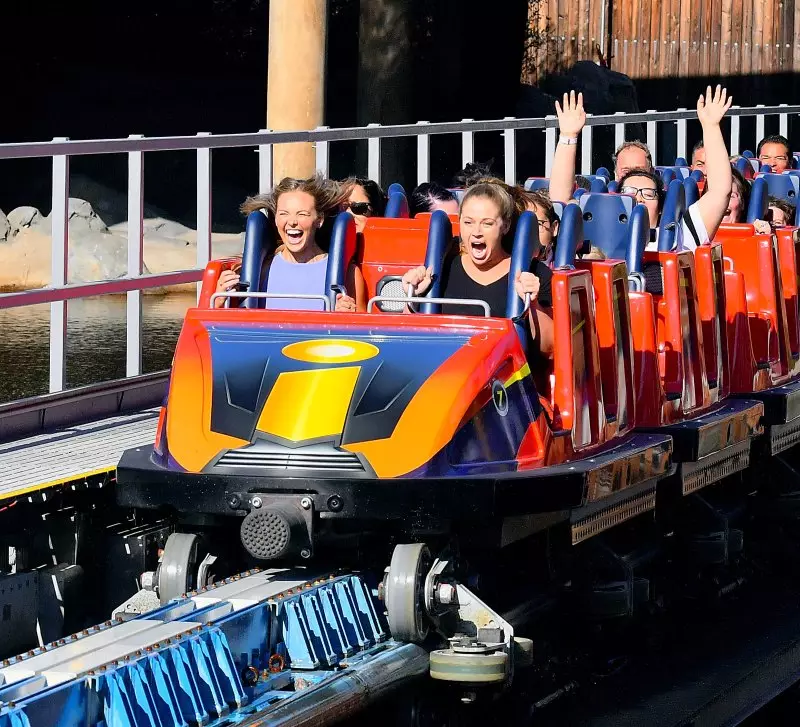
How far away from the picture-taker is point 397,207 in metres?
8.28

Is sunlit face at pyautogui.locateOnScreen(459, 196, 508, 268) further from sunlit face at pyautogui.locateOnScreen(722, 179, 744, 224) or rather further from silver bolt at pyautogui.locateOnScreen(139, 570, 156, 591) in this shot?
sunlit face at pyautogui.locateOnScreen(722, 179, 744, 224)

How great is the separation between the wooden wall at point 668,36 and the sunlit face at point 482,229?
1797 cm

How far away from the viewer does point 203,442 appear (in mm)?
5895

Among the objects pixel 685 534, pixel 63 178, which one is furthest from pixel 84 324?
pixel 685 534

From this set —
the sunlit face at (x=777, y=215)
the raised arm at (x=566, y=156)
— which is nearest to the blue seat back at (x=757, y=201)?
the sunlit face at (x=777, y=215)

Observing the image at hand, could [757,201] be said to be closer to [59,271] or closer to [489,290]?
[489,290]

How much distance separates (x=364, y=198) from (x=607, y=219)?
1.07 metres

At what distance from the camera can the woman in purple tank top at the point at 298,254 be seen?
6.94m

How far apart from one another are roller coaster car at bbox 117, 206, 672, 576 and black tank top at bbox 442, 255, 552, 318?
5cm

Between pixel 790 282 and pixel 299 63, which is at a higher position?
pixel 299 63

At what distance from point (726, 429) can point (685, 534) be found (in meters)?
0.72

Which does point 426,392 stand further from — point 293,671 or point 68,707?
point 68,707

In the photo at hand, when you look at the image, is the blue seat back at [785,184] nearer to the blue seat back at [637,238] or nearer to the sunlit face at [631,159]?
the sunlit face at [631,159]

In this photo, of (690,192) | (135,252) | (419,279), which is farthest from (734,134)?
(419,279)
